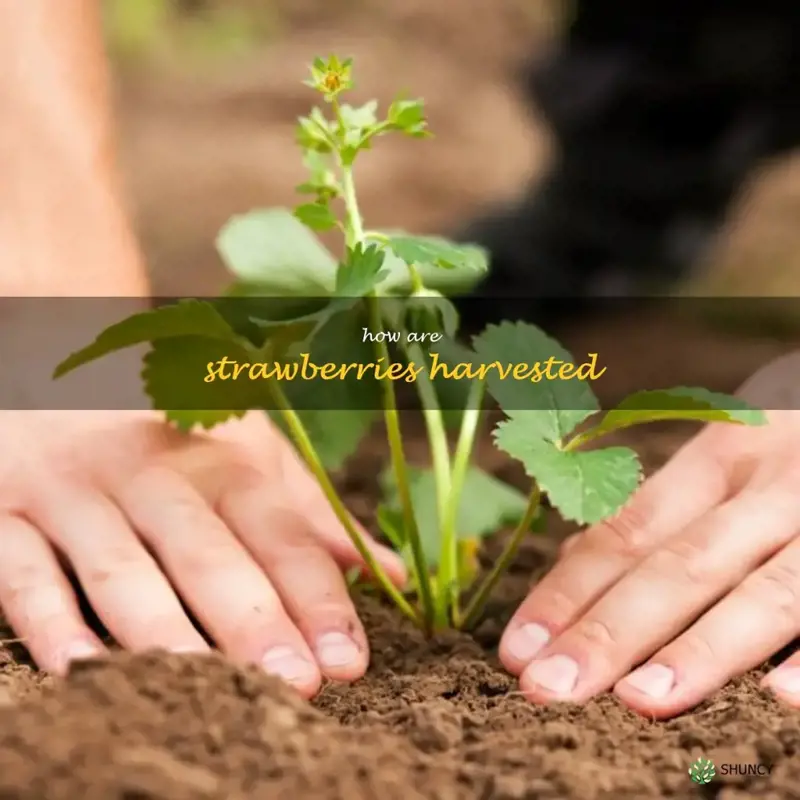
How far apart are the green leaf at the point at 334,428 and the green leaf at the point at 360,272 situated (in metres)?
0.22

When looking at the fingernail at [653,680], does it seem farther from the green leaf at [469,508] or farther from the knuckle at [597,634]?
the green leaf at [469,508]

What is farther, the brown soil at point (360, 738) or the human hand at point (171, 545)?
the human hand at point (171, 545)

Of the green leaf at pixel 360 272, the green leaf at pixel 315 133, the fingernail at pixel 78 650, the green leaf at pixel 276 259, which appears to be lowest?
the fingernail at pixel 78 650

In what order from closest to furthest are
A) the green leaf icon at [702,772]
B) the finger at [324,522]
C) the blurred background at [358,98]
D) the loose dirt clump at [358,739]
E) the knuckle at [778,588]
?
the loose dirt clump at [358,739] → the green leaf icon at [702,772] → the knuckle at [778,588] → the finger at [324,522] → the blurred background at [358,98]

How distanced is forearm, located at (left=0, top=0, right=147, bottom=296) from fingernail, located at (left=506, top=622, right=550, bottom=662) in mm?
628

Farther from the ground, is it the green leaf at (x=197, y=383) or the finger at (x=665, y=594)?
the green leaf at (x=197, y=383)

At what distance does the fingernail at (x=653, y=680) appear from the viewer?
753 millimetres

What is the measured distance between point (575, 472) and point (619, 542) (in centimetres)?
20

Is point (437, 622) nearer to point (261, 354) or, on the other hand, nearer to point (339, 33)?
point (261, 354)

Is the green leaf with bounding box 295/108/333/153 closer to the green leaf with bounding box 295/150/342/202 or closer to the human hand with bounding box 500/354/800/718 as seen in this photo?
the green leaf with bounding box 295/150/342/202

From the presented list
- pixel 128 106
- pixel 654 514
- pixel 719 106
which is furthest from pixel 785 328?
pixel 128 106

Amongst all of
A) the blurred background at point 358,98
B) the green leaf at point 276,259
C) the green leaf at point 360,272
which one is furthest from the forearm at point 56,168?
the blurred background at point 358,98

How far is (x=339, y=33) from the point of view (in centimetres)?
324

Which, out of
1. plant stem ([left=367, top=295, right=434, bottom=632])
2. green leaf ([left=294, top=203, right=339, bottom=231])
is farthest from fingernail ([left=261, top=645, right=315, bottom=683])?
green leaf ([left=294, top=203, right=339, bottom=231])
